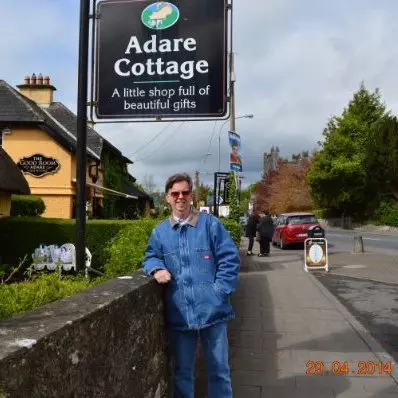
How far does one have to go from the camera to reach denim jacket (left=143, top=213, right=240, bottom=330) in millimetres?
3408

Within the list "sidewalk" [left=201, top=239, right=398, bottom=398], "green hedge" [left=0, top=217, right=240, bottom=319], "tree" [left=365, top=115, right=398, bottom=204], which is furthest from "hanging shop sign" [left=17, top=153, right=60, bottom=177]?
"tree" [left=365, top=115, right=398, bottom=204]

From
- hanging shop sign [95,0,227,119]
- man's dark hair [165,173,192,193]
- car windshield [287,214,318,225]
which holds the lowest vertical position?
car windshield [287,214,318,225]

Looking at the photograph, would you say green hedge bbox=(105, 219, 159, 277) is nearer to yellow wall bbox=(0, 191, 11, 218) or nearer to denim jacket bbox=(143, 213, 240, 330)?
denim jacket bbox=(143, 213, 240, 330)

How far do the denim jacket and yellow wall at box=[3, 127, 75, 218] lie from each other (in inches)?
723

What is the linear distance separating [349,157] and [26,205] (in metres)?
40.0

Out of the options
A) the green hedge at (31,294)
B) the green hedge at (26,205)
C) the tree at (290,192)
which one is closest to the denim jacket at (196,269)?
the green hedge at (31,294)

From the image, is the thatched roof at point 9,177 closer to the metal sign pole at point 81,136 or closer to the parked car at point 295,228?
the metal sign pole at point 81,136

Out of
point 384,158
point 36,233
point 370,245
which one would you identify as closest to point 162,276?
point 36,233

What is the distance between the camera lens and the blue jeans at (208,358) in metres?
3.49

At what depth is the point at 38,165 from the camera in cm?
2150

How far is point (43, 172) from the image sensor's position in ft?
70.6

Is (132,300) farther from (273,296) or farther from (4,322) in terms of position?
(273,296)

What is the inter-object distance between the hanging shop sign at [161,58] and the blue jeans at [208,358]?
8.73 feet

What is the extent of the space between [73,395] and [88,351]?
0.21 metres
